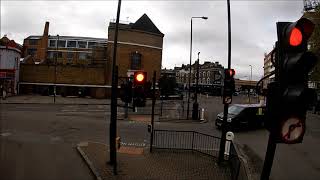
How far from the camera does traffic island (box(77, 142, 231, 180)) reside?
566 inches

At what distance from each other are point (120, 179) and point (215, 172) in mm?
3615

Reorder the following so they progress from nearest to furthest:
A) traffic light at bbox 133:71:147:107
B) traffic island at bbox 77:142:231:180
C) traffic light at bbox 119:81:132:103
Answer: traffic light at bbox 133:71:147:107
traffic island at bbox 77:142:231:180
traffic light at bbox 119:81:132:103

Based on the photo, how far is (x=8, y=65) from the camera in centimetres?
5497

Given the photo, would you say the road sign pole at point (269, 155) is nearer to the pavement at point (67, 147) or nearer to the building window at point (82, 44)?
the pavement at point (67, 147)

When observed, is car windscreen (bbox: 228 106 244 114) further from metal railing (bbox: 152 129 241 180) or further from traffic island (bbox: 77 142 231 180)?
traffic island (bbox: 77 142 231 180)

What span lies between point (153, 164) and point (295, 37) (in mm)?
11980

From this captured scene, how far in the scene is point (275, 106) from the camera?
4512mm

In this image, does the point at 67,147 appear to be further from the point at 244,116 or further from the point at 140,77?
the point at 244,116

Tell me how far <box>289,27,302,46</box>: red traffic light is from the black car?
23.1 meters

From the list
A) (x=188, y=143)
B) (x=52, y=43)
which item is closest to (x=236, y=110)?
(x=188, y=143)

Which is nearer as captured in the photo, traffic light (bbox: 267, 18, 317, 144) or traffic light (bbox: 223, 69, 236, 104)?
traffic light (bbox: 267, 18, 317, 144)

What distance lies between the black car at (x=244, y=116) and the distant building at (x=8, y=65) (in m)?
33.9

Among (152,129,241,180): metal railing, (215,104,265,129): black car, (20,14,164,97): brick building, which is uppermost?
(20,14,164,97): brick building

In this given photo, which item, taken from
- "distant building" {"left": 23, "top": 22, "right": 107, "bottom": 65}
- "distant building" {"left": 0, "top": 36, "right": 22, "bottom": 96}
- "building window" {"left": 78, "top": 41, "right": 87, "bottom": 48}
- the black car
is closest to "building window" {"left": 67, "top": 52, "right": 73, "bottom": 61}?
"distant building" {"left": 23, "top": 22, "right": 107, "bottom": 65}
